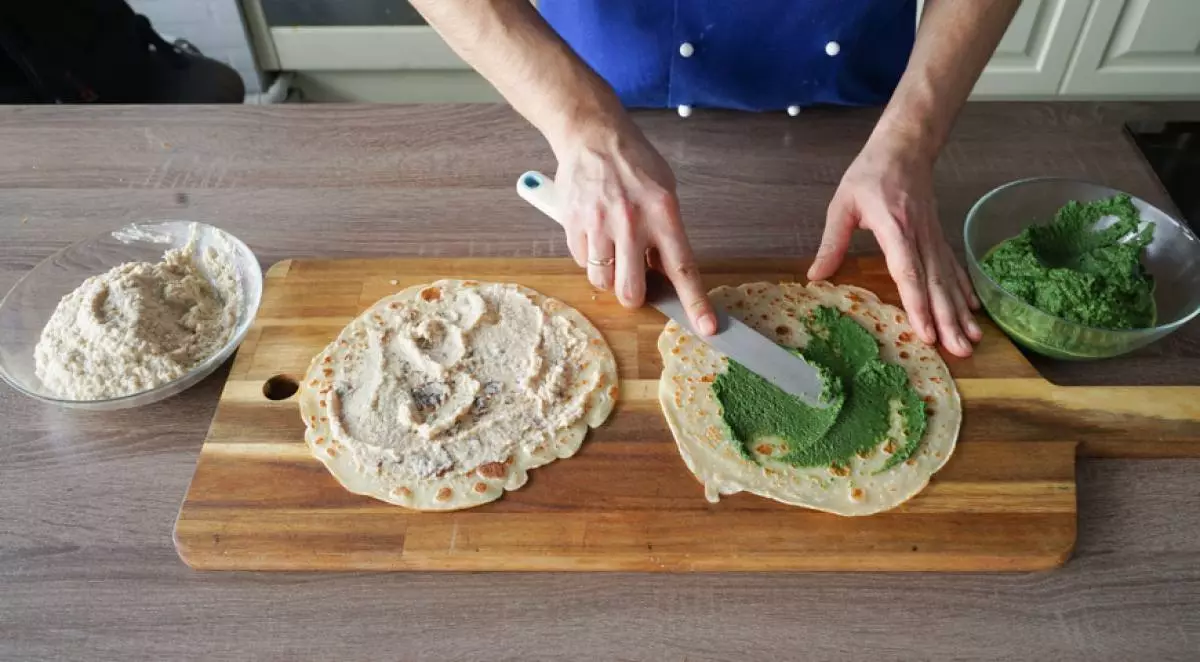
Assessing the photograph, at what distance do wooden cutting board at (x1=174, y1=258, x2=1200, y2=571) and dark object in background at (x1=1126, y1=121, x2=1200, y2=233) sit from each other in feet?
2.11

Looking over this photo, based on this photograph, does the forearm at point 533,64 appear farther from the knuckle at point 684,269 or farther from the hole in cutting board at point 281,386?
the hole in cutting board at point 281,386

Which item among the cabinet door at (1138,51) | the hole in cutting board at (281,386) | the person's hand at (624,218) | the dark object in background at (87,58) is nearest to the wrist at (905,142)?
the person's hand at (624,218)

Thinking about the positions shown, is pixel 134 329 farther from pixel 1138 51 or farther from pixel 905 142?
pixel 1138 51

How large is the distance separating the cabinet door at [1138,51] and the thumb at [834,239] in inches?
73.9

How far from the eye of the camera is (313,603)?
98cm

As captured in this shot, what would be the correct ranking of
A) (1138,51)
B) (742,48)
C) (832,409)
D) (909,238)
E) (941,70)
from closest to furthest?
(832,409), (909,238), (941,70), (742,48), (1138,51)

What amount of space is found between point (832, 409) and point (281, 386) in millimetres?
801

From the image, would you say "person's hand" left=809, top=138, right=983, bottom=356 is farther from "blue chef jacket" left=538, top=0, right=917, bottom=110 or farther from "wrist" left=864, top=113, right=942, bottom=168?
"blue chef jacket" left=538, top=0, right=917, bottom=110

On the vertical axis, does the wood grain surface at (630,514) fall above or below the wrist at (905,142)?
below

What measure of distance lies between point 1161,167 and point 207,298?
1.78 meters

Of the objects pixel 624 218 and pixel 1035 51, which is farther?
pixel 1035 51

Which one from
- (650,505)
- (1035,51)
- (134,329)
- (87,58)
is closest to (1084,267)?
(650,505)

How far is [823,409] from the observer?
1.13m

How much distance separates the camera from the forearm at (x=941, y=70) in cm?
133
